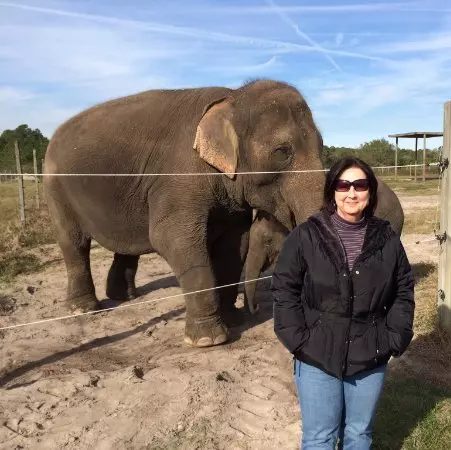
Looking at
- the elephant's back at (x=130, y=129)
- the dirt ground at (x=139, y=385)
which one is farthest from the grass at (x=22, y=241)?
the elephant's back at (x=130, y=129)

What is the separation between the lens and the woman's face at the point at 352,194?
248cm

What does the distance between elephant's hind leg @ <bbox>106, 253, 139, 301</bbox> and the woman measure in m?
5.03

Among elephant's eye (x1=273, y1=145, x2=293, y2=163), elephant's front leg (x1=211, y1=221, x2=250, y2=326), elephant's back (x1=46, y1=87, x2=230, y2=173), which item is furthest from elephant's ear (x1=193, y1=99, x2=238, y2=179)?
elephant's front leg (x1=211, y1=221, x2=250, y2=326)

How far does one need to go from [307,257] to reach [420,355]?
9.26 feet

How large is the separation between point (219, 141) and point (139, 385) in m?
2.27

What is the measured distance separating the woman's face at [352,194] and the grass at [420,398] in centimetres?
168

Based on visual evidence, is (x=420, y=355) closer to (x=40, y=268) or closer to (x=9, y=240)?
(x=40, y=268)

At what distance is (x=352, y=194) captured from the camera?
2.48 meters

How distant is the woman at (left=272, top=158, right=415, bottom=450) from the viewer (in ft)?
8.06

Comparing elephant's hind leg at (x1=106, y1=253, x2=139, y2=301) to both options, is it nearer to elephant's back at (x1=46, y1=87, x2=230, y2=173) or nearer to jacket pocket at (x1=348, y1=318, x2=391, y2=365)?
elephant's back at (x1=46, y1=87, x2=230, y2=173)

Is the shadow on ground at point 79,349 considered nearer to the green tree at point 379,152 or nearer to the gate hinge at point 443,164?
Answer: the gate hinge at point 443,164

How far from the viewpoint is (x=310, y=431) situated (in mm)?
2691

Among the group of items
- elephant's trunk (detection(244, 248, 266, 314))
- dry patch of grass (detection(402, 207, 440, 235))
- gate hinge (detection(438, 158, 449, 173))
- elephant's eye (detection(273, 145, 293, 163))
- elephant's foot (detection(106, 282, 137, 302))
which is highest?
elephant's eye (detection(273, 145, 293, 163))

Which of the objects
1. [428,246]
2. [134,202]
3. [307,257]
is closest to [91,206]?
[134,202]
